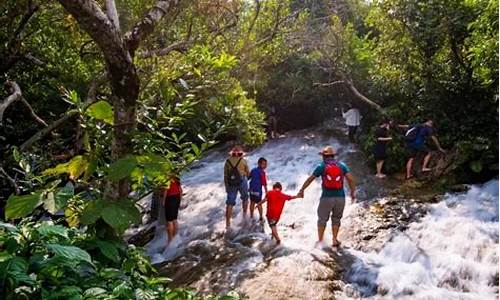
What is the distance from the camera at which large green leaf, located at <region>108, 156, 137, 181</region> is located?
9.58 feet

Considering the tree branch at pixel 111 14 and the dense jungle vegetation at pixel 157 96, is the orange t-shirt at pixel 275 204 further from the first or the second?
the tree branch at pixel 111 14

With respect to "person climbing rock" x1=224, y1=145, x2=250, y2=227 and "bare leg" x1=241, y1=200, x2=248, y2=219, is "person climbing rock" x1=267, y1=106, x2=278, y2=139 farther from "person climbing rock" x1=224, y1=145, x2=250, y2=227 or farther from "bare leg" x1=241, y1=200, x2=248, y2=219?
"person climbing rock" x1=224, y1=145, x2=250, y2=227

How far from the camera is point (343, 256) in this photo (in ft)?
25.1

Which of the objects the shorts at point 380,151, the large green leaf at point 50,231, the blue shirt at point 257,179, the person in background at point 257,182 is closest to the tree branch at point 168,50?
the person in background at point 257,182

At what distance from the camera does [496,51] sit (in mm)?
8000

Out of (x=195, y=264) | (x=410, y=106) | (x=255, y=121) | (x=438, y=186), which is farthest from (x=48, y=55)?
(x=410, y=106)

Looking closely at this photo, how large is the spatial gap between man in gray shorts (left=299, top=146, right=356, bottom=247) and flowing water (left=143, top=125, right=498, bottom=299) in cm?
52

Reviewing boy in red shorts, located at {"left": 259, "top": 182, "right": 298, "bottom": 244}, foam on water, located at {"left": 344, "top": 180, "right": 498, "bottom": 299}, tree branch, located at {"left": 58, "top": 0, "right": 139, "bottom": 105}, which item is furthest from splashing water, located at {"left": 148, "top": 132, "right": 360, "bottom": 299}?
tree branch, located at {"left": 58, "top": 0, "right": 139, "bottom": 105}

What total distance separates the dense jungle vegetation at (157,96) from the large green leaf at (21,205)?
0.01 m

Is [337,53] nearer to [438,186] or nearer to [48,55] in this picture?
[438,186]

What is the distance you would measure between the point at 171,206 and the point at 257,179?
178 cm

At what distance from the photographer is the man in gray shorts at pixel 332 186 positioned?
7793 mm

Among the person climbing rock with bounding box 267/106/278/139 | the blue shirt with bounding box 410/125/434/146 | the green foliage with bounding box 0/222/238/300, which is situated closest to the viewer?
the green foliage with bounding box 0/222/238/300

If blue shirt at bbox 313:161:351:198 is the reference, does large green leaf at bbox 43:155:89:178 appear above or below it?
above
